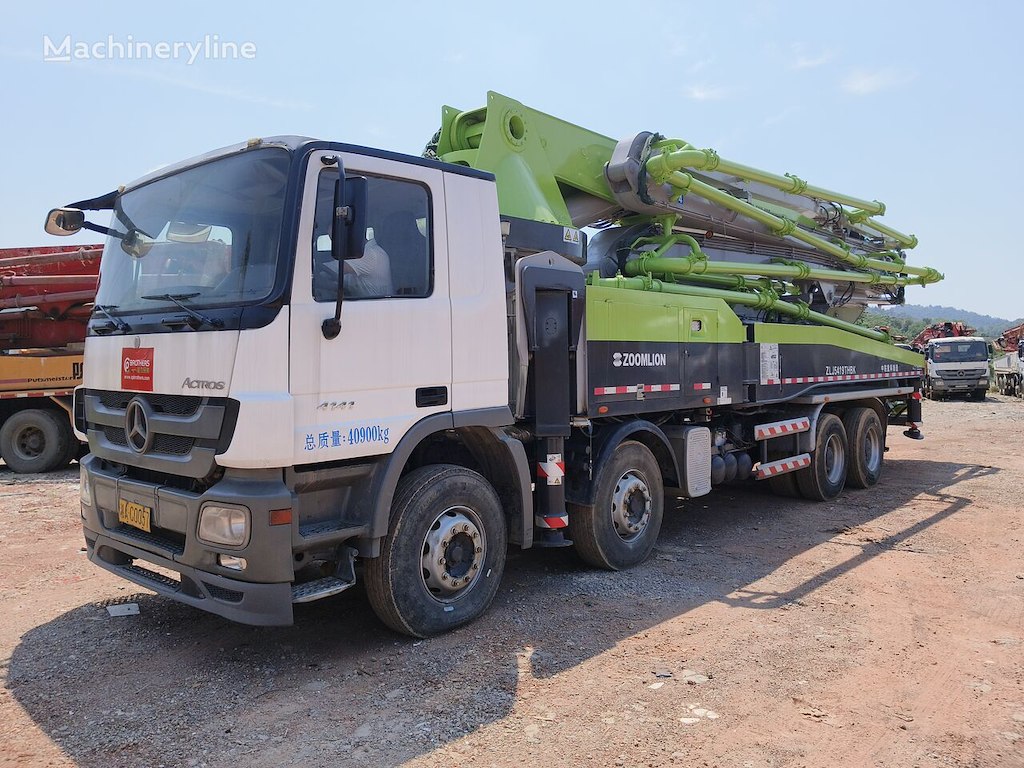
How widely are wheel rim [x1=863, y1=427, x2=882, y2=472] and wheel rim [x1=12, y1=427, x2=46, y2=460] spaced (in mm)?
11211

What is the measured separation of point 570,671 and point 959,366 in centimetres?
2603

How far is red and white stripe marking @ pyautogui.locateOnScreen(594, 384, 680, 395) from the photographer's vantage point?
5.43m

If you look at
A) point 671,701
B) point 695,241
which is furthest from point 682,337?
point 671,701

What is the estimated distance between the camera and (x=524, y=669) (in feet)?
13.0

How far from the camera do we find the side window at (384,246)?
379 cm

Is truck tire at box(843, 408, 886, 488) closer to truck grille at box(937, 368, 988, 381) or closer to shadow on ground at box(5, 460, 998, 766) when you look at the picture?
shadow on ground at box(5, 460, 998, 766)

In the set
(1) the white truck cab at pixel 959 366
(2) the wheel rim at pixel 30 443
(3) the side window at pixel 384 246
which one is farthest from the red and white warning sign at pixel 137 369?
(1) the white truck cab at pixel 959 366

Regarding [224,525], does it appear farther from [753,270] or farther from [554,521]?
[753,270]

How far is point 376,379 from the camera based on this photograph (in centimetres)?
397

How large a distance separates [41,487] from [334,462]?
7.50 m

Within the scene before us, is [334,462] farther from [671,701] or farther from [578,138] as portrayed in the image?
[578,138]

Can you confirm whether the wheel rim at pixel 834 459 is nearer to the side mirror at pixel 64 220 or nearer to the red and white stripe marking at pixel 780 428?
the red and white stripe marking at pixel 780 428

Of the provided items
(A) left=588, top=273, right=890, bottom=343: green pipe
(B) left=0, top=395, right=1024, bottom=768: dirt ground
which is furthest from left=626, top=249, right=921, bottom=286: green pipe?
(B) left=0, top=395, right=1024, bottom=768: dirt ground

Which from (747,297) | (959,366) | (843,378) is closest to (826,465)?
(843,378)
